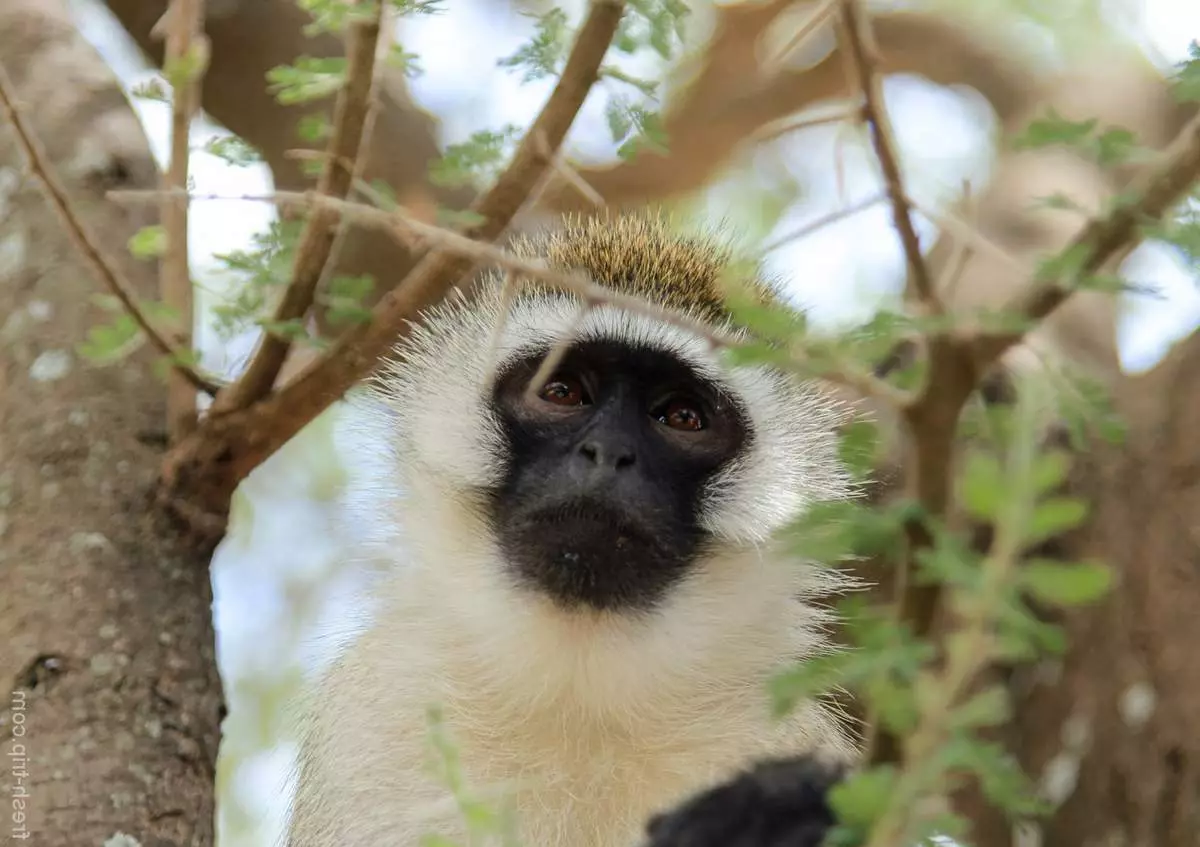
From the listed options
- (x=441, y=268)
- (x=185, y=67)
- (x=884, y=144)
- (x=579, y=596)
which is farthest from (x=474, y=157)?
(x=884, y=144)

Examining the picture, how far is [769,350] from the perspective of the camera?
1404 mm

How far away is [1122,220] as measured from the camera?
4.47ft

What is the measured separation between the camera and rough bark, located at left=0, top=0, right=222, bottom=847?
261cm

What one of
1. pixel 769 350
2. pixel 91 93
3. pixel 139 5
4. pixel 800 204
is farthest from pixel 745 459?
pixel 800 204

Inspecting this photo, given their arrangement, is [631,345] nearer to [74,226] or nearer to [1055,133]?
[74,226]

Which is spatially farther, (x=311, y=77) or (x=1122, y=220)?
(x=311, y=77)

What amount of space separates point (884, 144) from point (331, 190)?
4.67 ft

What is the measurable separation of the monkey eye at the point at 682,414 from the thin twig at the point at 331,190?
2.69 feet

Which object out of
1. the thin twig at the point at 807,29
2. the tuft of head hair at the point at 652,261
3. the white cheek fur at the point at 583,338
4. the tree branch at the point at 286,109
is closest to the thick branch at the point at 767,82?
the tree branch at the point at 286,109

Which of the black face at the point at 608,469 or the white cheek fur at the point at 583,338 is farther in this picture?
the white cheek fur at the point at 583,338

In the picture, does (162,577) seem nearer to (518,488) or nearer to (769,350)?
(518,488)

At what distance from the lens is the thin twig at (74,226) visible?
8.27ft

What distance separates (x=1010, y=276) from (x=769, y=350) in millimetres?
3716

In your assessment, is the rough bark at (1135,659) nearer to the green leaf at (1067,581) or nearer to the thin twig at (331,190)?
the thin twig at (331,190)
